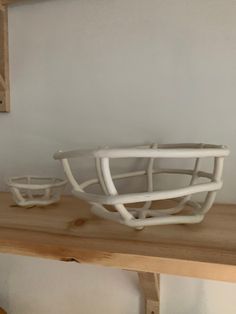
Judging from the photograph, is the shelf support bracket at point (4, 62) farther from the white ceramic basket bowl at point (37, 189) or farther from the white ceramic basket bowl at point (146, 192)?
the white ceramic basket bowl at point (146, 192)

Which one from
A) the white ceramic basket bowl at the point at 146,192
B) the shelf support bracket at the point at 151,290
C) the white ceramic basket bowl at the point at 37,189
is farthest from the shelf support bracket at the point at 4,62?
the shelf support bracket at the point at 151,290

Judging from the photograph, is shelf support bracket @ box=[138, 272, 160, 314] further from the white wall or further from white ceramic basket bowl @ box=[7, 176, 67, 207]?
white ceramic basket bowl @ box=[7, 176, 67, 207]

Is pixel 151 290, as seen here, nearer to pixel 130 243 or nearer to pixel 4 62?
pixel 130 243

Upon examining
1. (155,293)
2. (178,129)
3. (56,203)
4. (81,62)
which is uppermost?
(81,62)

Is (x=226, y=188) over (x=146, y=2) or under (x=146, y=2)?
under

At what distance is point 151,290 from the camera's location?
0.62 meters

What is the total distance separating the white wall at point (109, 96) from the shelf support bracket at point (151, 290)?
0.02 m

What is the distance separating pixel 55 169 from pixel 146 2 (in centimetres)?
38

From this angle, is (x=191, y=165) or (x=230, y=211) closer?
(x=230, y=211)

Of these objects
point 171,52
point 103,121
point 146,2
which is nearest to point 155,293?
point 103,121

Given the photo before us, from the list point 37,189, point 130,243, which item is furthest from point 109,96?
point 130,243

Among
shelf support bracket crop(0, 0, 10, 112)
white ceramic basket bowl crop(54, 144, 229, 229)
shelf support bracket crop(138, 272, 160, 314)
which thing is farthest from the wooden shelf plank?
shelf support bracket crop(0, 0, 10, 112)

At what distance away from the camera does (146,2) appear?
65 centimetres

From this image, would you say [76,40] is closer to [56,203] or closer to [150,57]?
[150,57]
